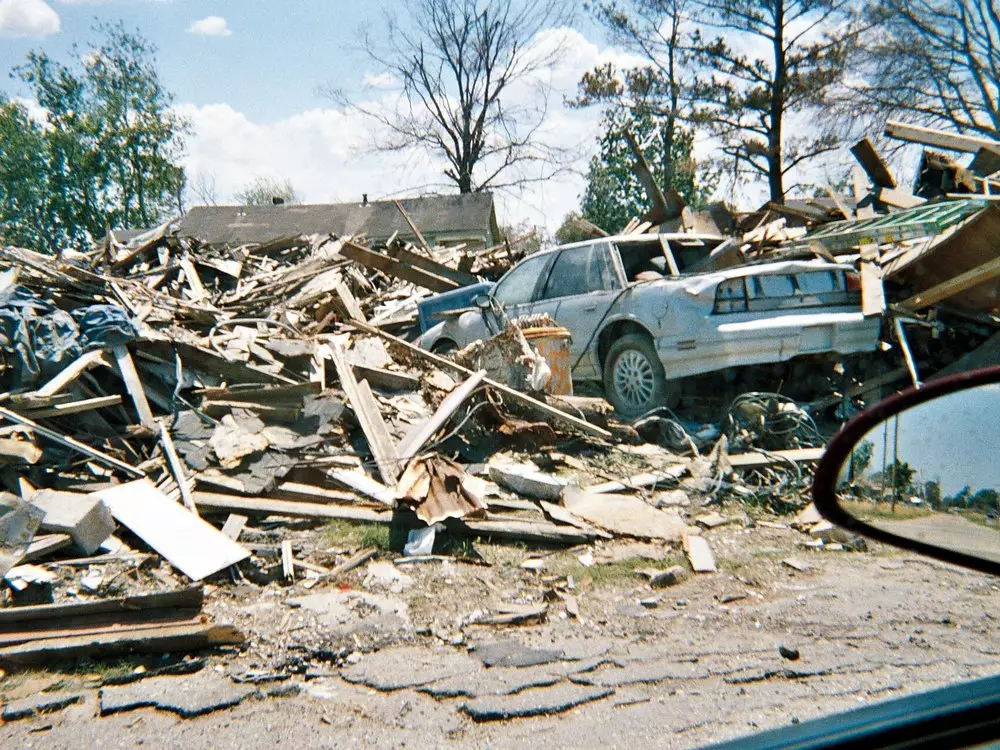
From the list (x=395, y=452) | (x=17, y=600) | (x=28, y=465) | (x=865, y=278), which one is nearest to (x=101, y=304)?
(x=28, y=465)

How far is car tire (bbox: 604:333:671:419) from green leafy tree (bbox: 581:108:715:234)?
23.0 metres

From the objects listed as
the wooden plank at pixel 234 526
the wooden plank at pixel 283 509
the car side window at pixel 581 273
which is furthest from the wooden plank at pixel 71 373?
the car side window at pixel 581 273

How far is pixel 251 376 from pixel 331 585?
12.2 ft

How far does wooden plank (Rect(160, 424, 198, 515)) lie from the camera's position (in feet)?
17.0

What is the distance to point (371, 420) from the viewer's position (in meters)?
6.54

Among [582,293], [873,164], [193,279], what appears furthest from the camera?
[193,279]

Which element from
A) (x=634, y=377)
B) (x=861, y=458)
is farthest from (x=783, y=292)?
(x=861, y=458)

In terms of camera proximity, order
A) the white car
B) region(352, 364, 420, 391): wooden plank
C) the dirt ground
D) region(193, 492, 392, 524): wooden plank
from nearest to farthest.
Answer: the dirt ground
region(193, 492, 392, 524): wooden plank
the white car
region(352, 364, 420, 391): wooden plank

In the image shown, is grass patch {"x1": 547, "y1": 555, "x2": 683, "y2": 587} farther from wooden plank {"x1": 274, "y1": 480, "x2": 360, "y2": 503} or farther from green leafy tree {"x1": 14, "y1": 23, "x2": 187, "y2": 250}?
green leafy tree {"x1": 14, "y1": 23, "x2": 187, "y2": 250}

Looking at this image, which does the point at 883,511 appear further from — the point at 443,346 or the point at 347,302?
the point at 347,302

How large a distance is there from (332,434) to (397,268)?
6829mm

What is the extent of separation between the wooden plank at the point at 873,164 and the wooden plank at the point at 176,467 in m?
9.73

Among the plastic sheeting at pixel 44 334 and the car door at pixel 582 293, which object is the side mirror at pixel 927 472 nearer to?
the car door at pixel 582 293

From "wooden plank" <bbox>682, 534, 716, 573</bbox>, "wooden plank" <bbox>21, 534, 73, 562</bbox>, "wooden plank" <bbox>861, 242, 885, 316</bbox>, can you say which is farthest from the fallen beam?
"wooden plank" <bbox>21, 534, 73, 562</bbox>
